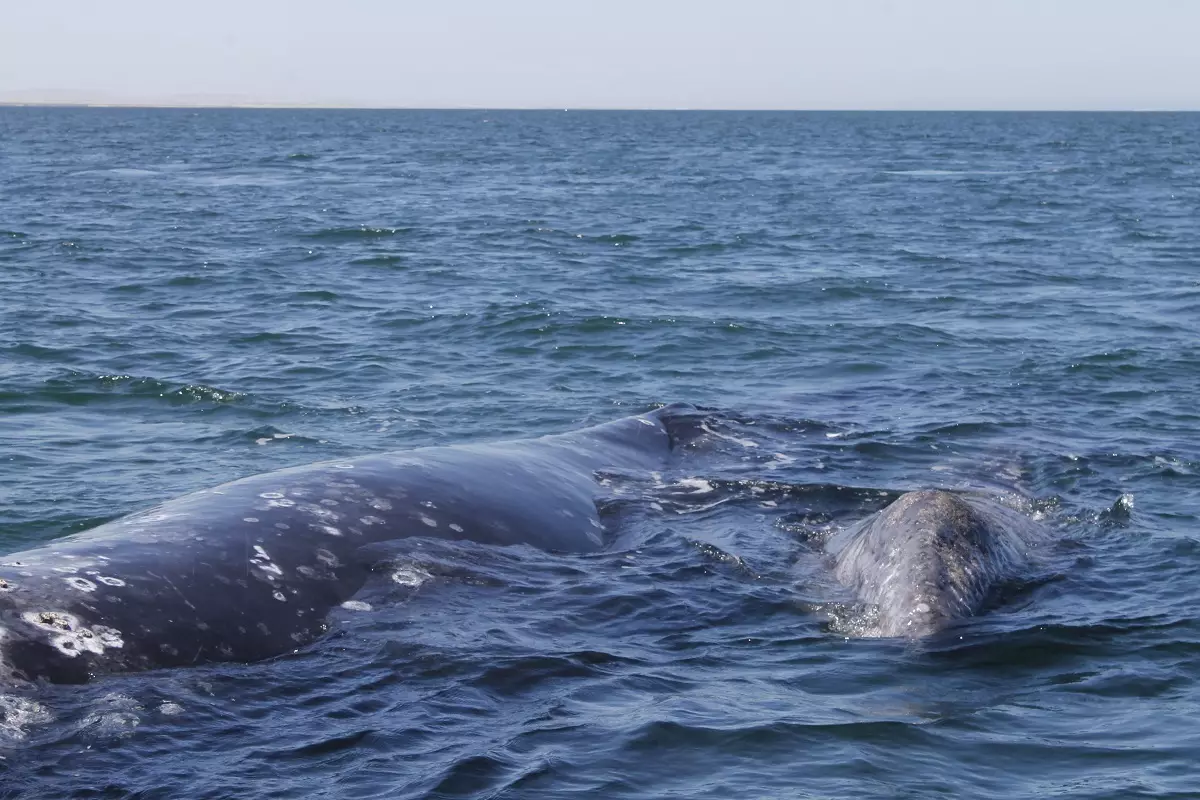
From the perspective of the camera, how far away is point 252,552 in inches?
330

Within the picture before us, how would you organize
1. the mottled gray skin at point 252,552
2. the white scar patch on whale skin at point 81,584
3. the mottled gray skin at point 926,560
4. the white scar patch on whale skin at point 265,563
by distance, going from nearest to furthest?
the mottled gray skin at point 252,552 < the white scar patch on whale skin at point 81,584 < the white scar patch on whale skin at point 265,563 < the mottled gray skin at point 926,560

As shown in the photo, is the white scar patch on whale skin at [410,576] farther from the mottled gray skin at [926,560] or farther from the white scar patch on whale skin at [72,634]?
the mottled gray skin at [926,560]

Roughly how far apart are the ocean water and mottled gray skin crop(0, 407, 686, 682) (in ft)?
0.63

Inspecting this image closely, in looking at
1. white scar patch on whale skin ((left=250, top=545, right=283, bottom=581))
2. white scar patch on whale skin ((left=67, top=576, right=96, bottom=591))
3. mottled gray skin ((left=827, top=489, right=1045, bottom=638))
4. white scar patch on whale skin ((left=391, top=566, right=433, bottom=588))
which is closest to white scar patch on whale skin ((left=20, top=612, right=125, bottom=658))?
white scar patch on whale skin ((left=67, top=576, right=96, bottom=591))

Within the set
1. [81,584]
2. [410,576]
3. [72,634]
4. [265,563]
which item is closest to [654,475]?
[410,576]

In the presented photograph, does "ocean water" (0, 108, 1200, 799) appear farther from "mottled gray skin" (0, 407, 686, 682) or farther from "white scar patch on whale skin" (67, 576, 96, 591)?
"white scar patch on whale skin" (67, 576, 96, 591)

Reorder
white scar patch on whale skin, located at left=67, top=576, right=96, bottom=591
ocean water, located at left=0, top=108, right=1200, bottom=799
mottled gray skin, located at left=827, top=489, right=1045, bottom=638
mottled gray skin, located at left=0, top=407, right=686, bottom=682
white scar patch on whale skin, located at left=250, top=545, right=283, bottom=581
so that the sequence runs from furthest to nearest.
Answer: mottled gray skin, located at left=827, top=489, right=1045, bottom=638
white scar patch on whale skin, located at left=250, top=545, right=283, bottom=581
white scar patch on whale skin, located at left=67, top=576, right=96, bottom=591
mottled gray skin, located at left=0, top=407, right=686, bottom=682
ocean water, located at left=0, top=108, right=1200, bottom=799

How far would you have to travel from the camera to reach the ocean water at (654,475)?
7.11m

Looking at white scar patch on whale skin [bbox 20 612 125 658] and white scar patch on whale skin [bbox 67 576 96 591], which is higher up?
white scar patch on whale skin [bbox 67 576 96 591]

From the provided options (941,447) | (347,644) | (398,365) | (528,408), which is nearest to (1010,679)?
(347,644)

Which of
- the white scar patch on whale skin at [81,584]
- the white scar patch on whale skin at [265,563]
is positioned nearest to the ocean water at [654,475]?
the white scar patch on whale skin at [265,563]

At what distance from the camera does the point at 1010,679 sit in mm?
8281

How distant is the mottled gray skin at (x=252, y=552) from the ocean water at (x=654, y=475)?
193mm

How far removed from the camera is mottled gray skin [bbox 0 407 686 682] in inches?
287
